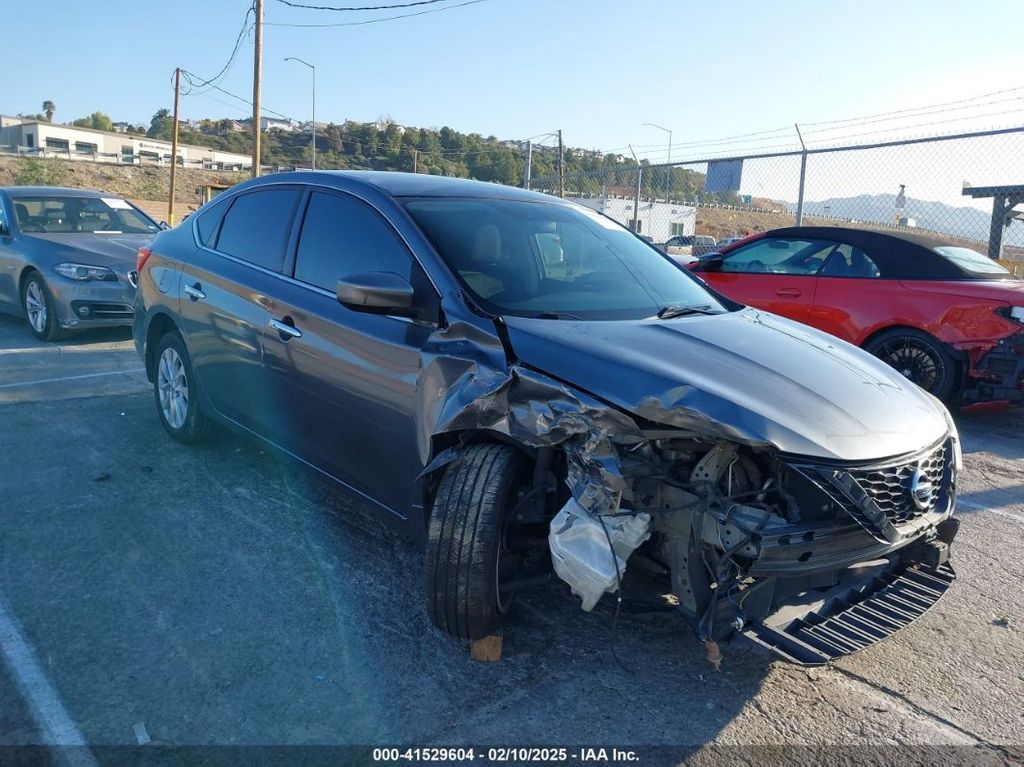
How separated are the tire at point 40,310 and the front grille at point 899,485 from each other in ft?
27.0

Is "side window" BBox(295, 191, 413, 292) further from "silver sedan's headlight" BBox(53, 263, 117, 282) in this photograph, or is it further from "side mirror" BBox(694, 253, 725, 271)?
"silver sedan's headlight" BBox(53, 263, 117, 282)

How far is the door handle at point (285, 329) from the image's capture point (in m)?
3.90

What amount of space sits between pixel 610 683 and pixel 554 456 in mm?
846

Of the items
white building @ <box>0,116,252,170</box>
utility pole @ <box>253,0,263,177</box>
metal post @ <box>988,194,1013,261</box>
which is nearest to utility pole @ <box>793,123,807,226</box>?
metal post @ <box>988,194,1013,261</box>

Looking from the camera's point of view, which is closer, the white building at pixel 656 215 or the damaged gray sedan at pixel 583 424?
the damaged gray sedan at pixel 583 424

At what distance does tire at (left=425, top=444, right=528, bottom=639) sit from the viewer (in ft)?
9.32

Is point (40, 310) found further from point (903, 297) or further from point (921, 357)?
point (921, 357)

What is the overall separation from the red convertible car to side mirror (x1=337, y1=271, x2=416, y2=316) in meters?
3.90

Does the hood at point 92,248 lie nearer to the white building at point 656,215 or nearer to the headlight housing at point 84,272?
the headlight housing at point 84,272

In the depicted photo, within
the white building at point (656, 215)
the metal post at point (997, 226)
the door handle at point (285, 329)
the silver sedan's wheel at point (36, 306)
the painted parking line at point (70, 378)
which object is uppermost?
the white building at point (656, 215)

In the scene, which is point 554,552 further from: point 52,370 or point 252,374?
point 52,370

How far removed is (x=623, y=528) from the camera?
8.79 feet

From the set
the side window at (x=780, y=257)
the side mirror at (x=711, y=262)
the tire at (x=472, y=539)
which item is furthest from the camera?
the side window at (x=780, y=257)

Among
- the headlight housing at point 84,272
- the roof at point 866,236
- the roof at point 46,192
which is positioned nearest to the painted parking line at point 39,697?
the headlight housing at point 84,272
